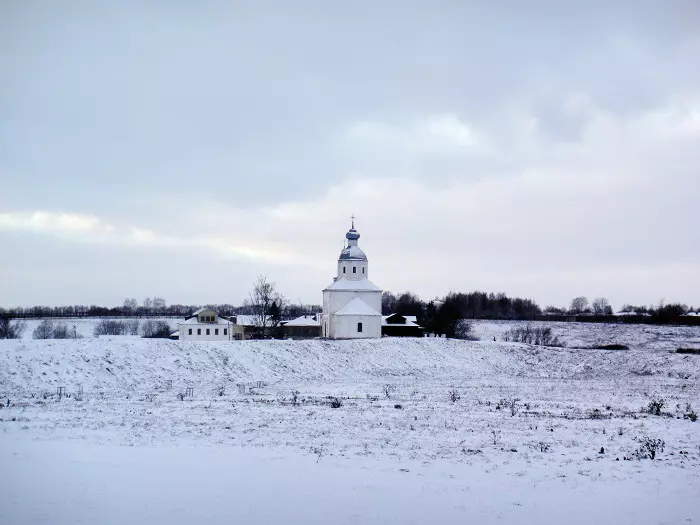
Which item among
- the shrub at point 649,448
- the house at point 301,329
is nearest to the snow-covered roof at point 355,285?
the house at point 301,329

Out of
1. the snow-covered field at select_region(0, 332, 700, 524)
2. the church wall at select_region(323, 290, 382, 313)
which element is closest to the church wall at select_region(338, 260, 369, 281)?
the church wall at select_region(323, 290, 382, 313)

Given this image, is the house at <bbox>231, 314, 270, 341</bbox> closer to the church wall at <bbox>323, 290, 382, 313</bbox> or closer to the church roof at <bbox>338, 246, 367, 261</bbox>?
the church wall at <bbox>323, 290, 382, 313</bbox>

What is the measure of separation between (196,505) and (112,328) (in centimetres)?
8981

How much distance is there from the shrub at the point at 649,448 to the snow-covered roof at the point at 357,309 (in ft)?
150

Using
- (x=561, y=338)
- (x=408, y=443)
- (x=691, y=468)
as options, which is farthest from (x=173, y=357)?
(x=561, y=338)

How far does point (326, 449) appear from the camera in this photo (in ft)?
48.8

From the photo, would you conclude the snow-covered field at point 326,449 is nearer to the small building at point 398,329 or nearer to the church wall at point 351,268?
the church wall at point 351,268

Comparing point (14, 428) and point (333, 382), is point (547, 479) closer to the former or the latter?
point (14, 428)

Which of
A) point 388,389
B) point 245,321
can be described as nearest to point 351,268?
point 245,321

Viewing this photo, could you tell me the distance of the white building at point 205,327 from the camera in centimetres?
6862

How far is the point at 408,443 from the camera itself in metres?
15.7

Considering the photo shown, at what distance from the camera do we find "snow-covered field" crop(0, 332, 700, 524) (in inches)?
417

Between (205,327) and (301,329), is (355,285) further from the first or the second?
(205,327)

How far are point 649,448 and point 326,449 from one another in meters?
7.94
